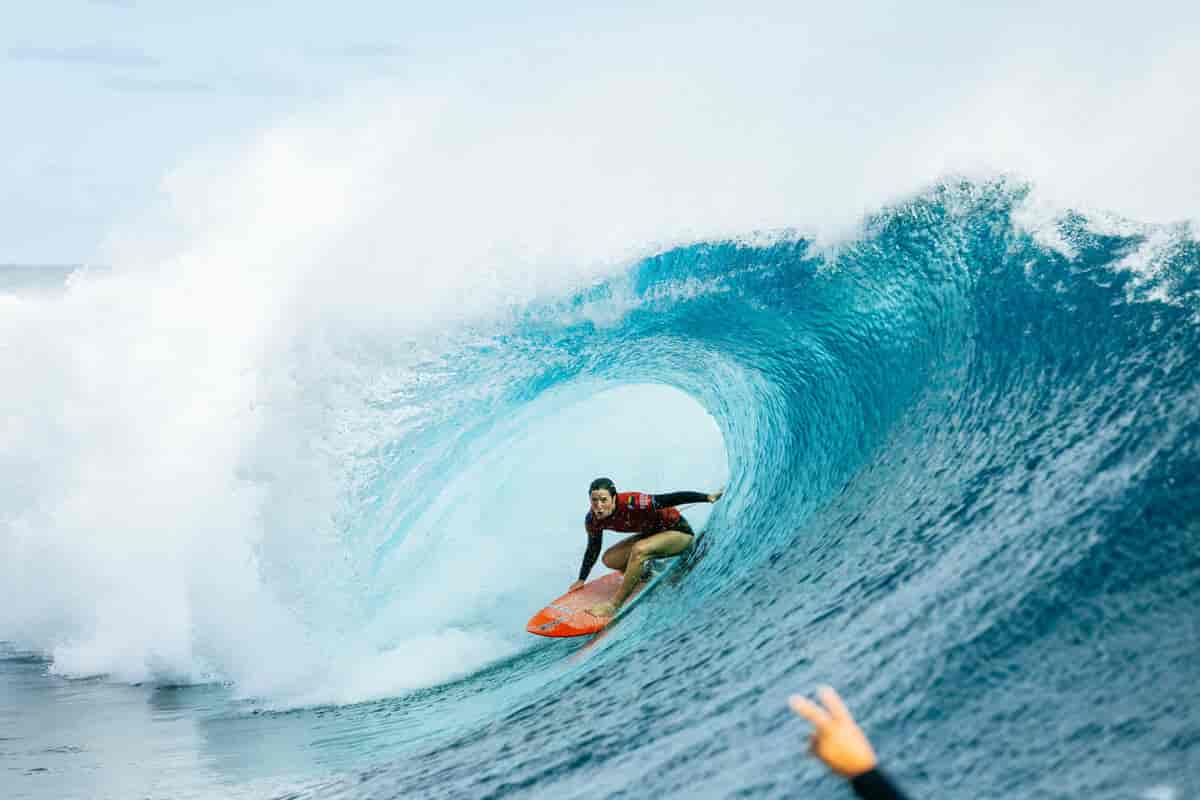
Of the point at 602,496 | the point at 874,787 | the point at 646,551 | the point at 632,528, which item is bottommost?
the point at 874,787

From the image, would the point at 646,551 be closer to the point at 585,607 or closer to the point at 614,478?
the point at 585,607

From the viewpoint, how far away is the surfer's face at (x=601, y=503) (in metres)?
7.86

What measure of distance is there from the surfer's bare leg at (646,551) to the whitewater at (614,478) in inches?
7.1

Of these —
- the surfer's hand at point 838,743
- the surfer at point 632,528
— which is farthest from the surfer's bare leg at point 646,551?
the surfer's hand at point 838,743

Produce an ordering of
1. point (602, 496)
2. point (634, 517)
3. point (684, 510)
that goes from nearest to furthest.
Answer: point (602, 496)
point (634, 517)
point (684, 510)

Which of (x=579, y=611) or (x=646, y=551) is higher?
(x=646, y=551)

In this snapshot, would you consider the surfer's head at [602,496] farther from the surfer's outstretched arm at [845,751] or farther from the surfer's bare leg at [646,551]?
the surfer's outstretched arm at [845,751]

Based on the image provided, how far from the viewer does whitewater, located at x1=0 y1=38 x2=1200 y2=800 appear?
14.1 feet

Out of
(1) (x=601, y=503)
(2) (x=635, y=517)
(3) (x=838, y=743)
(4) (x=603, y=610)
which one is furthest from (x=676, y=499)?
(3) (x=838, y=743)

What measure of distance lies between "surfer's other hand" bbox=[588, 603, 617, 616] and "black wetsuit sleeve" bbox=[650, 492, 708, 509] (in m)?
0.80

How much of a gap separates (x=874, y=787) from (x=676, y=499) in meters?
5.84

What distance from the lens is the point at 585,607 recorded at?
8.02 m

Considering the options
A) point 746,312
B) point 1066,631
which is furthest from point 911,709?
point 746,312

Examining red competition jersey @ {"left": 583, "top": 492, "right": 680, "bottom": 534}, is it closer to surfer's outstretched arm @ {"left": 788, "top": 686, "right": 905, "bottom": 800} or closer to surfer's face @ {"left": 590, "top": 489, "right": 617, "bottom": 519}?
surfer's face @ {"left": 590, "top": 489, "right": 617, "bottom": 519}
